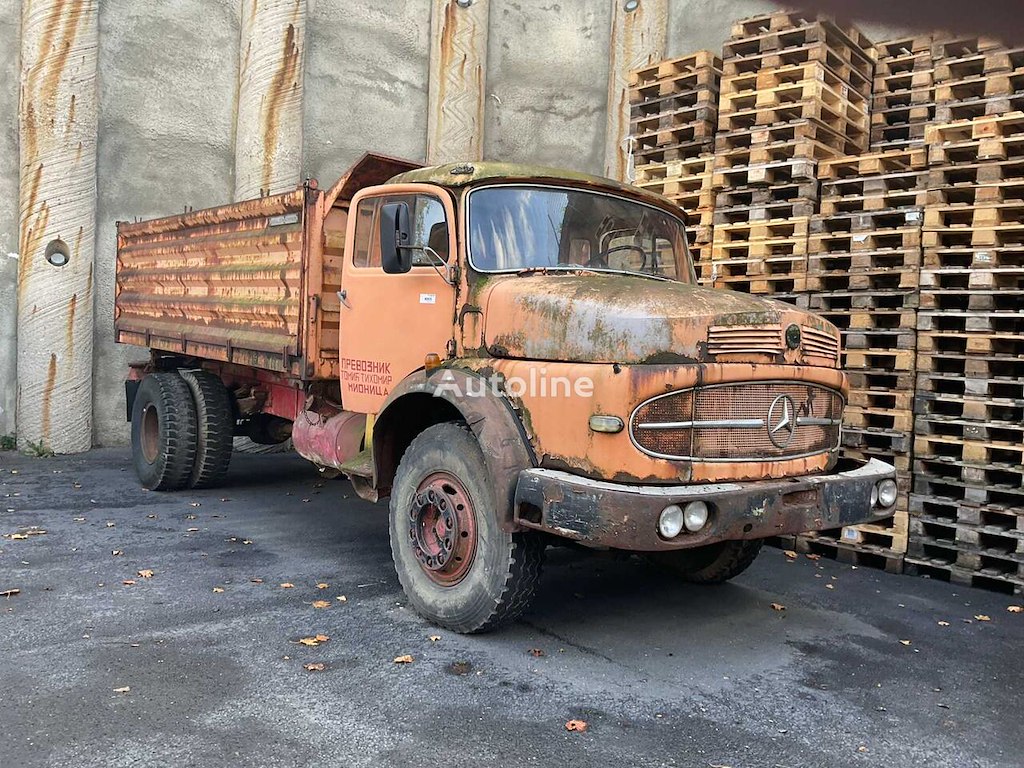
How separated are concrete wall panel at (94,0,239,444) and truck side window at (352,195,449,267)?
240 inches

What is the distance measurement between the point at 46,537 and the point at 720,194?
625 cm

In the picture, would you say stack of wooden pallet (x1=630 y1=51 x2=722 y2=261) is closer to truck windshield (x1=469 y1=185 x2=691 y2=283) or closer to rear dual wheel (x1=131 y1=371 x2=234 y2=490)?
truck windshield (x1=469 y1=185 x2=691 y2=283)

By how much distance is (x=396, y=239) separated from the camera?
17.3 ft

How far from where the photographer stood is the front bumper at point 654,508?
4160 mm

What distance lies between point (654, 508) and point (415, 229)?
96.9 inches

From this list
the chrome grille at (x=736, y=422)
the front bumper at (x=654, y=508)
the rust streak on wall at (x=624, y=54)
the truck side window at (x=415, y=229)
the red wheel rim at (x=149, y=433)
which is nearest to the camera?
the front bumper at (x=654, y=508)

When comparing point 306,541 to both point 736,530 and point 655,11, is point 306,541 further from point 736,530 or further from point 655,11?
point 655,11

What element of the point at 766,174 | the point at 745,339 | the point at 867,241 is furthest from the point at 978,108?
the point at 745,339

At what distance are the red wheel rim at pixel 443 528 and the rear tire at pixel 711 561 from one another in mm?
1800

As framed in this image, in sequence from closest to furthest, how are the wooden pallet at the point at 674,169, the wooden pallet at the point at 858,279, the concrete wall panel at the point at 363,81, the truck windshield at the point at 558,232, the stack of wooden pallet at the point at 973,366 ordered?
the truck windshield at the point at 558,232 < the stack of wooden pallet at the point at 973,366 < the wooden pallet at the point at 858,279 < the wooden pallet at the point at 674,169 < the concrete wall panel at the point at 363,81

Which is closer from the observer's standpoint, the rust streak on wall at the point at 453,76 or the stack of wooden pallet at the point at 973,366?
the stack of wooden pallet at the point at 973,366

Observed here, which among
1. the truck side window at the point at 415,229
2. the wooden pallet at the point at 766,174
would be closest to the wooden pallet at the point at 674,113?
the wooden pallet at the point at 766,174

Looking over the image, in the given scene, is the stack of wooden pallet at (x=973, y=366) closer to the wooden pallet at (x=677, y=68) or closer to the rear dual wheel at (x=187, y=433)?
the wooden pallet at (x=677, y=68)

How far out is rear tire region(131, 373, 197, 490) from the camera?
27.5 ft
